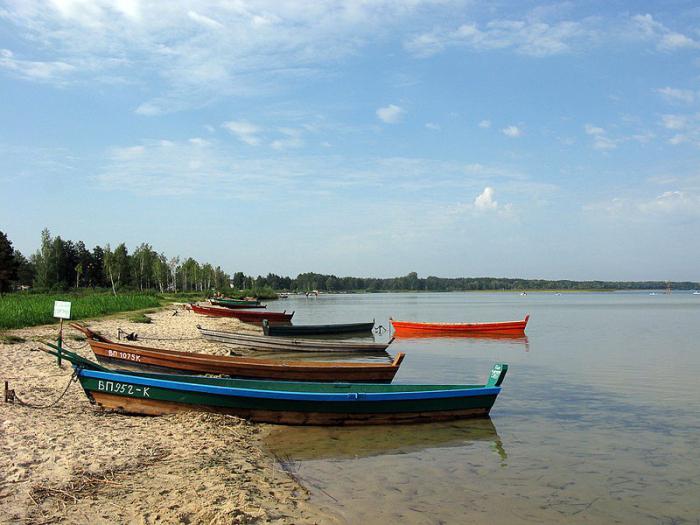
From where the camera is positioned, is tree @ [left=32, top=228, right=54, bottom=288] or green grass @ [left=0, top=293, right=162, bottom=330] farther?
tree @ [left=32, top=228, right=54, bottom=288]

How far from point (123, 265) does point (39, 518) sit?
81.0 meters

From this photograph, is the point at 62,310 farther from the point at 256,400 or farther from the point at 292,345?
the point at 292,345

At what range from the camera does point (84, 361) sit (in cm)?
1084

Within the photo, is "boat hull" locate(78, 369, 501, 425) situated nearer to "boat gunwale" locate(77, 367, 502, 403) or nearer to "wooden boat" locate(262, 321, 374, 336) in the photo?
"boat gunwale" locate(77, 367, 502, 403)

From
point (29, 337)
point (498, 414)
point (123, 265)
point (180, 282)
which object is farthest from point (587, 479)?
point (180, 282)

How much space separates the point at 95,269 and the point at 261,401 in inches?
3568

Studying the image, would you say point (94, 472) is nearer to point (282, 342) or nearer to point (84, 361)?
point (84, 361)

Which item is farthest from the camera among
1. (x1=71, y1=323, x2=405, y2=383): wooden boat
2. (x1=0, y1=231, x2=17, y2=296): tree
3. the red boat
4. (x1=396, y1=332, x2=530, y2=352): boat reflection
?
(x1=0, y1=231, x2=17, y2=296): tree

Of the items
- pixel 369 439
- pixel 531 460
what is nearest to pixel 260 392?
pixel 369 439

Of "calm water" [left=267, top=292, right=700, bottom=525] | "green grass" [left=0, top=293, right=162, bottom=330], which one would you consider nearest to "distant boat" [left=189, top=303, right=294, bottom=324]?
"green grass" [left=0, top=293, right=162, bottom=330]

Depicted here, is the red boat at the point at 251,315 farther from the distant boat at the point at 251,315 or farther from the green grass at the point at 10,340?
the green grass at the point at 10,340

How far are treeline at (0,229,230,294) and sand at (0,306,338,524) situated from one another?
188 ft

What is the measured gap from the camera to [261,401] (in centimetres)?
1094

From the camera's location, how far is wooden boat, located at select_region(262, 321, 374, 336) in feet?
101
